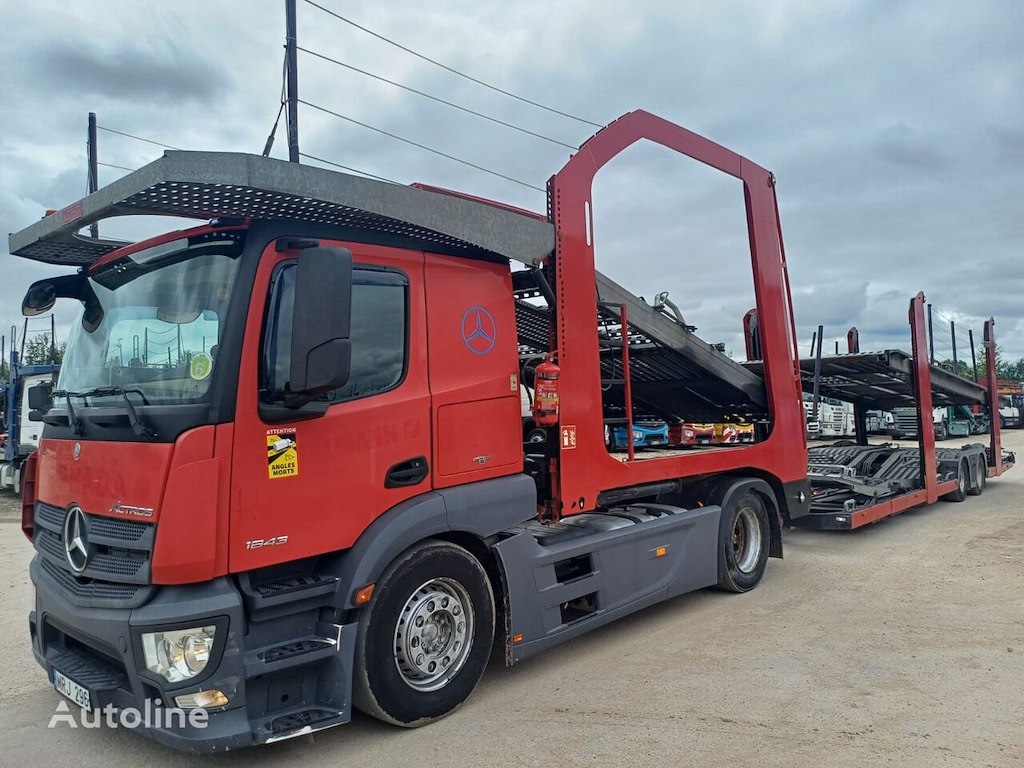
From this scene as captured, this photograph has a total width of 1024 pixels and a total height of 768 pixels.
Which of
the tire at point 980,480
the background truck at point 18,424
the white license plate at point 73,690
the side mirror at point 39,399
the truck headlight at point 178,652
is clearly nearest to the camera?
the truck headlight at point 178,652

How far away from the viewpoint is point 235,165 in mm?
3273

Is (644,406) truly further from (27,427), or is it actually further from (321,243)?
(27,427)

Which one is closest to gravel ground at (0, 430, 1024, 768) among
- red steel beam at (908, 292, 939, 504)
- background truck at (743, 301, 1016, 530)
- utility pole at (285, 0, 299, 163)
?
background truck at (743, 301, 1016, 530)

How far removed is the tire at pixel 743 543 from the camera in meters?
6.45

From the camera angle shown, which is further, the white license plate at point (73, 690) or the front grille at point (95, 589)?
the white license plate at point (73, 690)

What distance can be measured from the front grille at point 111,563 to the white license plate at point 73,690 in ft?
1.33

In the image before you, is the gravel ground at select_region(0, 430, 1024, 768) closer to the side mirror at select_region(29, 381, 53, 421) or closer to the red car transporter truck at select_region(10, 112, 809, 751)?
the red car transporter truck at select_region(10, 112, 809, 751)

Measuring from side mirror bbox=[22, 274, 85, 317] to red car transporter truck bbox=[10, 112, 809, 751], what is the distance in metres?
0.02

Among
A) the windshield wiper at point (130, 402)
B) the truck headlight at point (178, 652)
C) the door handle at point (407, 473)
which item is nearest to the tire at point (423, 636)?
the door handle at point (407, 473)

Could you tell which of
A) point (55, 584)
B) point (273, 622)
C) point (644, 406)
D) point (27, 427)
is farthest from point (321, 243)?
point (27, 427)

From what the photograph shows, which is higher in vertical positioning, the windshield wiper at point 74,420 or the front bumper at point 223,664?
the windshield wiper at point 74,420

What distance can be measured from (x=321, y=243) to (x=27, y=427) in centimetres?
1504

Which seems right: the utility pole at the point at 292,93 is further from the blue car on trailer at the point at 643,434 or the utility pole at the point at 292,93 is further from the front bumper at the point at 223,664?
the front bumper at the point at 223,664

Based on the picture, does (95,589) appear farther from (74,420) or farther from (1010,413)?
(1010,413)
